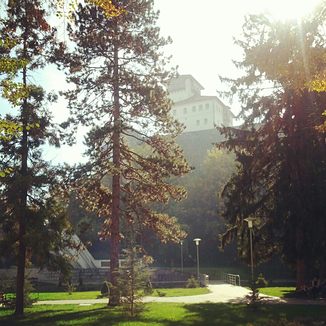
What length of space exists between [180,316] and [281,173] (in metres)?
11.9

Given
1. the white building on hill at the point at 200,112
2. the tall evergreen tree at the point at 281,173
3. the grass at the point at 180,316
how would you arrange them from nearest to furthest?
the grass at the point at 180,316 → the tall evergreen tree at the point at 281,173 → the white building on hill at the point at 200,112

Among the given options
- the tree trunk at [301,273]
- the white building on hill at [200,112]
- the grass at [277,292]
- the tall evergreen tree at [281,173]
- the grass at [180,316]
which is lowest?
the grass at [277,292]

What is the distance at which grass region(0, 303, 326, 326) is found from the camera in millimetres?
14795

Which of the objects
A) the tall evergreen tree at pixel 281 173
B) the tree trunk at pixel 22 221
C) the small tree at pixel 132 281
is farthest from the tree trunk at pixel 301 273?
the tree trunk at pixel 22 221

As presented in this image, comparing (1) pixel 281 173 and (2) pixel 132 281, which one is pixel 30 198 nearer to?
(2) pixel 132 281

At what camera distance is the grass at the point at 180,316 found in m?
14.8

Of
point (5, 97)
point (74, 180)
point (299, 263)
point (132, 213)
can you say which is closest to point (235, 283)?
point (299, 263)

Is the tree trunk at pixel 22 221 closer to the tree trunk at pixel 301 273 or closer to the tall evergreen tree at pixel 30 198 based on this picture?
the tall evergreen tree at pixel 30 198

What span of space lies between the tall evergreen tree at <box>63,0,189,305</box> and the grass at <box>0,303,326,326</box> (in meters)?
3.56

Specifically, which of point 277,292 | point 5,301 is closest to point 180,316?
point 5,301

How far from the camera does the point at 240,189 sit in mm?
26625

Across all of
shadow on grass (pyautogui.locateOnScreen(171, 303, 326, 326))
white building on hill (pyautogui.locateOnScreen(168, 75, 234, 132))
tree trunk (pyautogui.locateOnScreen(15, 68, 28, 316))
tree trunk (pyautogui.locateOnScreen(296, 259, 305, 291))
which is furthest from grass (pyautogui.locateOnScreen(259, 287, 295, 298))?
white building on hill (pyautogui.locateOnScreen(168, 75, 234, 132))

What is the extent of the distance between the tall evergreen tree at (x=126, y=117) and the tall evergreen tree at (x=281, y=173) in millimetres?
4620

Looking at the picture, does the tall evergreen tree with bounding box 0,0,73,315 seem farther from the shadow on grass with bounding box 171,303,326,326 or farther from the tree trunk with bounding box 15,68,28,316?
the shadow on grass with bounding box 171,303,326,326
